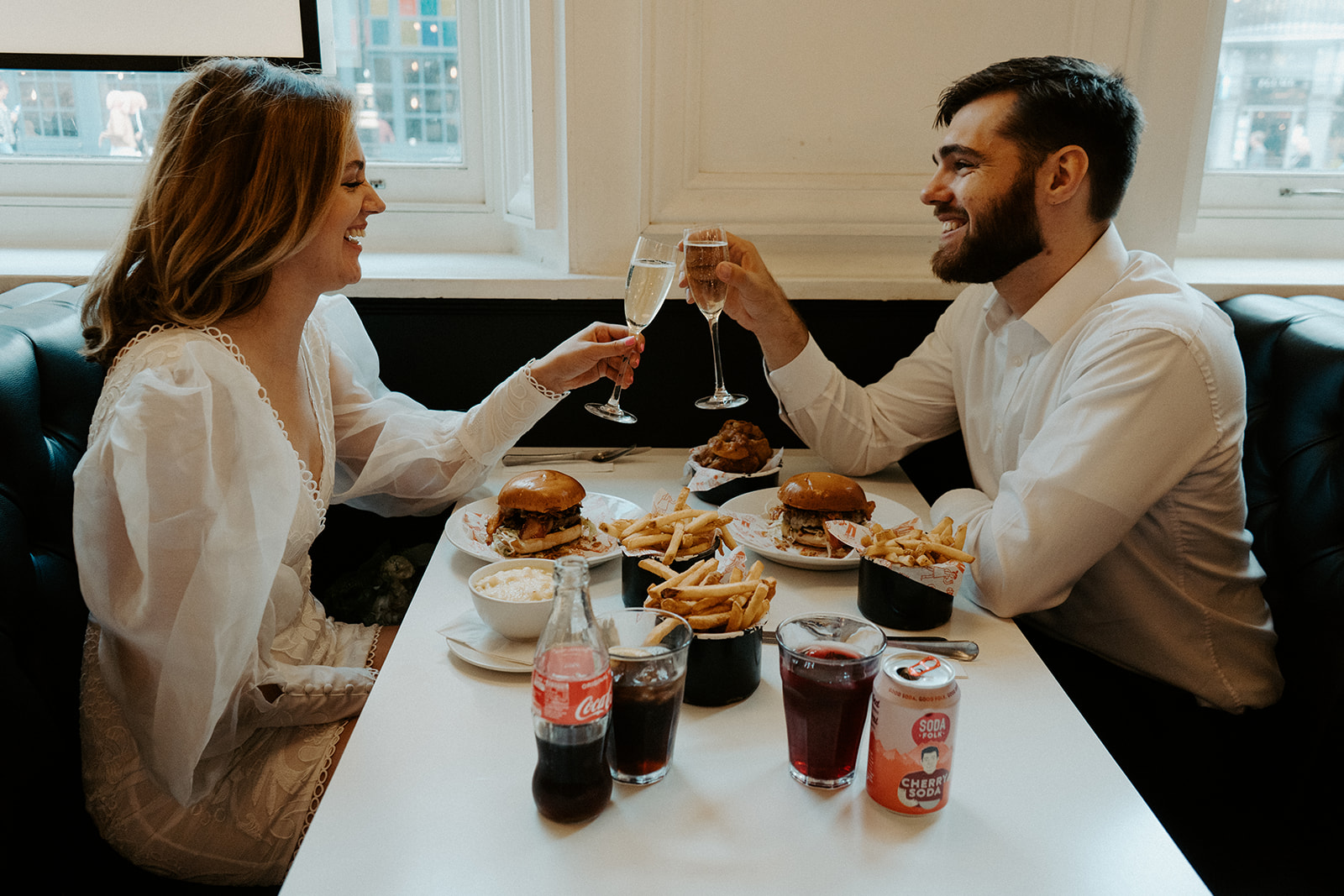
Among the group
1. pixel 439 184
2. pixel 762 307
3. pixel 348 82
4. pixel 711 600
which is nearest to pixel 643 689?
pixel 711 600

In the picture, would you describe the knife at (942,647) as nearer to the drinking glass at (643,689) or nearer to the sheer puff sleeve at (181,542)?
the drinking glass at (643,689)

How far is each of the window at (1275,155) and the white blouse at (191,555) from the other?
239cm

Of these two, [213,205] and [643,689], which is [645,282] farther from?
[643,689]

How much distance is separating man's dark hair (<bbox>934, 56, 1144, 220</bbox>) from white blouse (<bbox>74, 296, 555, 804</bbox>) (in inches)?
51.5

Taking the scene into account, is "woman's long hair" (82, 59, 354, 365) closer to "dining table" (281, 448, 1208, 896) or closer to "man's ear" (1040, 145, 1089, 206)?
"dining table" (281, 448, 1208, 896)

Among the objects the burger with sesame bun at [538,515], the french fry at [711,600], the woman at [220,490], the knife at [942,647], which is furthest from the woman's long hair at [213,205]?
the knife at [942,647]

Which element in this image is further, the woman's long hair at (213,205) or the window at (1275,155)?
the window at (1275,155)

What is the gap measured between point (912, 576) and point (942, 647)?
0.30ft

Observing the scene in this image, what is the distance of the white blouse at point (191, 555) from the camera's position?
1.24 metres

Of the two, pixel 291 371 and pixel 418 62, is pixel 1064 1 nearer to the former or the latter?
pixel 418 62

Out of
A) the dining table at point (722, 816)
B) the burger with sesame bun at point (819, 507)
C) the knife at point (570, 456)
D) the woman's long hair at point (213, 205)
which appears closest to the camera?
the dining table at point (722, 816)

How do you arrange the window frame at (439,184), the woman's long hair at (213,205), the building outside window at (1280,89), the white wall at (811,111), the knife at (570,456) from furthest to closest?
the building outside window at (1280,89) → the window frame at (439,184) → the white wall at (811,111) → the knife at (570,456) → the woman's long hair at (213,205)

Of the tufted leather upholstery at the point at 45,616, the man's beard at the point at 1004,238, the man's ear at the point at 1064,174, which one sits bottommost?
the tufted leather upholstery at the point at 45,616

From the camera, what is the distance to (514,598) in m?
1.22
